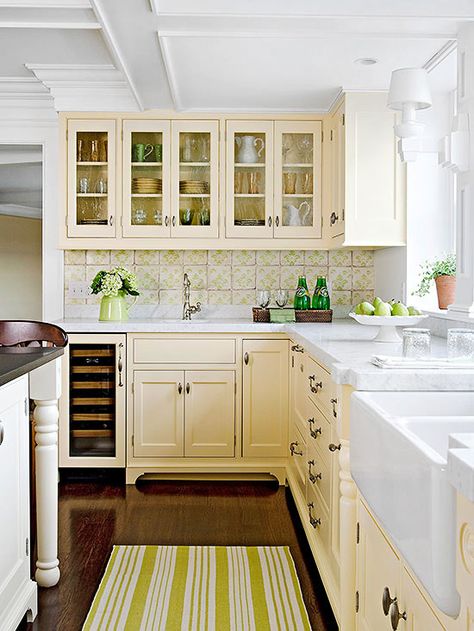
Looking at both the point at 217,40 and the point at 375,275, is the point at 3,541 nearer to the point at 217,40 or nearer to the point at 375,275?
the point at 217,40

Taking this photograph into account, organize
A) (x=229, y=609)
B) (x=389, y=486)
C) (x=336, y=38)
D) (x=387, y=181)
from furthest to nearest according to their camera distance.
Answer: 1. (x=387, y=181)
2. (x=336, y=38)
3. (x=229, y=609)
4. (x=389, y=486)

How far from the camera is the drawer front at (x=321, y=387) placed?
254 centimetres

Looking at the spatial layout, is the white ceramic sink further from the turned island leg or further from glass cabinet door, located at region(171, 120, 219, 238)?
glass cabinet door, located at region(171, 120, 219, 238)

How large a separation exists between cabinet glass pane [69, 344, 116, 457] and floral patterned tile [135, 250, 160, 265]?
0.85 metres

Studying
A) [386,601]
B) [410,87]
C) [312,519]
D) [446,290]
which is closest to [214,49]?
[410,87]

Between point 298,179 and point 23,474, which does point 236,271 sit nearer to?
point 298,179

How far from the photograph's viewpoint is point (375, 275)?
15.8ft

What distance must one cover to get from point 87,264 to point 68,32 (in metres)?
1.66

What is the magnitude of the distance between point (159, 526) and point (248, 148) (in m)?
2.38

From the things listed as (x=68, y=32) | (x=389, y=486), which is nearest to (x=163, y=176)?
(x=68, y=32)

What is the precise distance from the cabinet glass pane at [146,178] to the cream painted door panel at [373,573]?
9.43ft

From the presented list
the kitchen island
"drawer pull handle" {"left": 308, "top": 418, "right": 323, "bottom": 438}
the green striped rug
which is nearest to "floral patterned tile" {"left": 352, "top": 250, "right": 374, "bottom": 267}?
"drawer pull handle" {"left": 308, "top": 418, "right": 323, "bottom": 438}

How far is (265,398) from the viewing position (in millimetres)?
4227

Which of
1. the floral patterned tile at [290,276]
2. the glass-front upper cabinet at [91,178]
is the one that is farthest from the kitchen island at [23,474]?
the floral patterned tile at [290,276]
